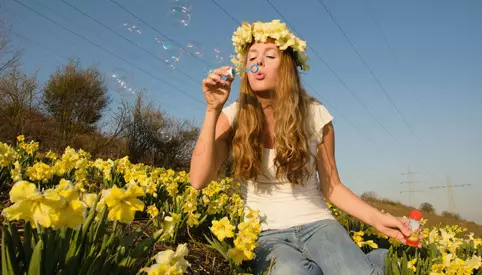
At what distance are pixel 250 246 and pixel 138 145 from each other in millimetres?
13596

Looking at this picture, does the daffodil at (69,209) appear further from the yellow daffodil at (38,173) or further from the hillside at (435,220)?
the hillside at (435,220)

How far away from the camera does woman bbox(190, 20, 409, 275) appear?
7.04ft

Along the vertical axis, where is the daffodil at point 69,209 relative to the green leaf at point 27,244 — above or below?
above

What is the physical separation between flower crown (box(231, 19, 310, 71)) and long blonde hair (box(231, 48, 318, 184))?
0.07m

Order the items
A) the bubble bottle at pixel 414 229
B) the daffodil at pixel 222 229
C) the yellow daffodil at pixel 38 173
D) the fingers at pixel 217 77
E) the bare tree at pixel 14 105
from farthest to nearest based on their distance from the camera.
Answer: the bare tree at pixel 14 105 < the yellow daffodil at pixel 38 173 < the bubble bottle at pixel 414 229 < the fingers at pixel 217 77 < the daffodil at pixel 222 229

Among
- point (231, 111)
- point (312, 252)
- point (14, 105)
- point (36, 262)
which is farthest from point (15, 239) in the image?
point (14, 105)

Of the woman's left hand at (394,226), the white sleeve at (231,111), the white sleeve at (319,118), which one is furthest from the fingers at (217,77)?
the woman's left hand at (394,226)

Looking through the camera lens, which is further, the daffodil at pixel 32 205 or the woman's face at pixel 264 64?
the woman's face at pixel 264 64

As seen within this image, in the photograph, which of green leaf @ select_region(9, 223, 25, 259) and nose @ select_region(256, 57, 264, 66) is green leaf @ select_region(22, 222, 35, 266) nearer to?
green leaf @ select_region(9, 223, 25, 259)

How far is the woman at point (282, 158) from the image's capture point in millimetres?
2146

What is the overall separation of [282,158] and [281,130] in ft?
0.73

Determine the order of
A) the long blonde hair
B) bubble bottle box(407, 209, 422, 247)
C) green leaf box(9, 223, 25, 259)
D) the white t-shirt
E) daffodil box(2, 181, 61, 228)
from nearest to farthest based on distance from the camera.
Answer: daffodil box(2, 181, 61, 228), green leaf box(9, 223, 25, 259), bubble bottle box(407, 209, 422, 247), the white t-shirt, the long blonde hair

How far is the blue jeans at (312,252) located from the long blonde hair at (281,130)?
374 millimetres

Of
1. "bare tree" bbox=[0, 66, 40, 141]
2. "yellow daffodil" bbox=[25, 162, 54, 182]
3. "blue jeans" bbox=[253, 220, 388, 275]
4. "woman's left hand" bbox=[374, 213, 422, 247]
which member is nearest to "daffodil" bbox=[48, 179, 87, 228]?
"blue jeans" bbox=[253, 220, 388, 275]
